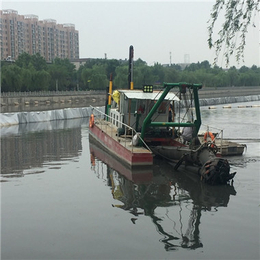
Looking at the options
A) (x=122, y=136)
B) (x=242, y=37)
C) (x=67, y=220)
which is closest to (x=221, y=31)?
(x=242, y=37)

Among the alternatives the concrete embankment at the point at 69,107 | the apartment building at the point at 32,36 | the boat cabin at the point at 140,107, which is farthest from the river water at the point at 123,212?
the apartment building at the point at 32,36

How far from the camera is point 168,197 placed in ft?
47.6

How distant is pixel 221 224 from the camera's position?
11.5 m

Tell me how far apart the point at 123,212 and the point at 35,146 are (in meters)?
15.4

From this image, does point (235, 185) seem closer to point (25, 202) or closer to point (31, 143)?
point (25, 202)

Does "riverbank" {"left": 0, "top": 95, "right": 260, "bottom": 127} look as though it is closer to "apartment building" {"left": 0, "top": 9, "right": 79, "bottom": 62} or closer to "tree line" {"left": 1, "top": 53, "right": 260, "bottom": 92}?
"tree line" {"left": 1, "top": 53, "right": 260, "bottom": 92}

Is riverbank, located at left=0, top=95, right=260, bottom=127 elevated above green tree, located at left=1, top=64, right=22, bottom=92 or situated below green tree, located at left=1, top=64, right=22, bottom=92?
below

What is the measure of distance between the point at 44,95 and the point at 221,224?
67.4 meters

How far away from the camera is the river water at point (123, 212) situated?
991 centimetres

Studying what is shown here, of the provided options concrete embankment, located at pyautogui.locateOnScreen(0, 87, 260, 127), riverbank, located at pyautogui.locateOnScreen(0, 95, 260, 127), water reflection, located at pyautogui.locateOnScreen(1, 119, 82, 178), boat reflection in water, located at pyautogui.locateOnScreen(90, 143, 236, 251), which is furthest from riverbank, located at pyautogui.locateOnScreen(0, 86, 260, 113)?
boat reflection in water, located at pyautogui.locateOnScreen(90, 143, 236, 251)

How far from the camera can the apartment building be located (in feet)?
490

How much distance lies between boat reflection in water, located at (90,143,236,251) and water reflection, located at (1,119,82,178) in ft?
12.1

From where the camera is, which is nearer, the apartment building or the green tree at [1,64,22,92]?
the green tree at [1,64,22,92]

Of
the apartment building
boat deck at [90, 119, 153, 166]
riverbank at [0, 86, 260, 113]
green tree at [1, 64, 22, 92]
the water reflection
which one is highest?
the apartment building
